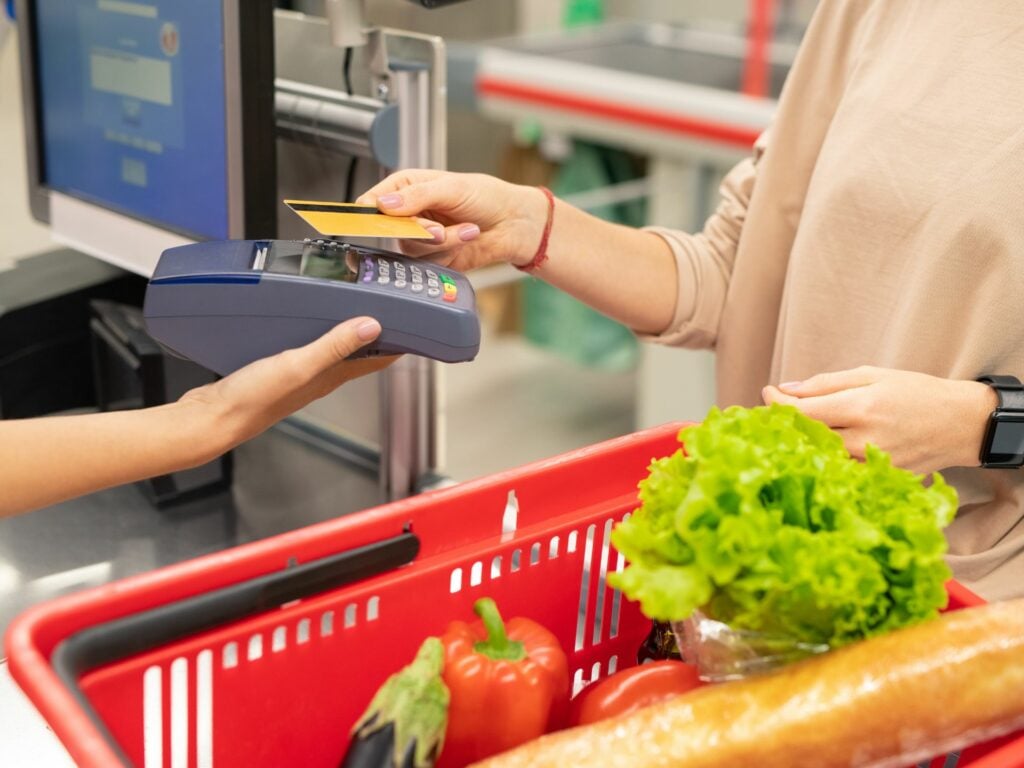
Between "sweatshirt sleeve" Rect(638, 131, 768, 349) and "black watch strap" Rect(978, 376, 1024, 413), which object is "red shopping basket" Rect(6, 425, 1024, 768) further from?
"sweatshirt sleeve" Rect(638, 131, 768, 349)

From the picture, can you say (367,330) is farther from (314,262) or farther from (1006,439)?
(1006,439)

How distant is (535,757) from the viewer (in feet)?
2.12

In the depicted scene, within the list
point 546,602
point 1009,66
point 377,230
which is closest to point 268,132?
point 377,230

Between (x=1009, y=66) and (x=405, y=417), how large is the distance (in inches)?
26.8

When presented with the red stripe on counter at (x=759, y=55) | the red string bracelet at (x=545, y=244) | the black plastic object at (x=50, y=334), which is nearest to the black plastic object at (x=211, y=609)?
the red string bracelet at (x=545, y=244)

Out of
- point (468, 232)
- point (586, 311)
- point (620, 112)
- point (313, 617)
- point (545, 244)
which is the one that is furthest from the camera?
point (586, 311)

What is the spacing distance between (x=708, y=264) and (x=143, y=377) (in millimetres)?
592

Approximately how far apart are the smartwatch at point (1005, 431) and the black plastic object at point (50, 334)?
94cm

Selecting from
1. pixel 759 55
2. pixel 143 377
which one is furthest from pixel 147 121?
pixel 759 55

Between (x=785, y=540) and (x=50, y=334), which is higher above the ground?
(x=785, y=540)

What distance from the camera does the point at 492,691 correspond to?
0.73 m

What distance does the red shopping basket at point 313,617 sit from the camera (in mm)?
669

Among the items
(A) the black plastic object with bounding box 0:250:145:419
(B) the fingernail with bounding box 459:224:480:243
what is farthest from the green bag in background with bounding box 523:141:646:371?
(B) the fingernail with bounding box 459:224:480:243

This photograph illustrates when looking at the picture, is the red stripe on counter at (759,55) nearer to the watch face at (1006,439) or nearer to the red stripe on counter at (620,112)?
the red stripe on counter at (620,112)
